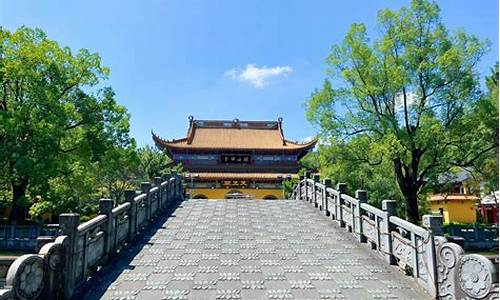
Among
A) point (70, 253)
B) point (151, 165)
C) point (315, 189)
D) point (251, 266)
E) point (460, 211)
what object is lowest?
point (460, 211)

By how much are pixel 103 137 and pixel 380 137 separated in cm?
1261

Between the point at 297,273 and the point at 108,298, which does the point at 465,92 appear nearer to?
the point at 297,273

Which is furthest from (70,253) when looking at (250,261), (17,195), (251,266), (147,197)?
(17,195)

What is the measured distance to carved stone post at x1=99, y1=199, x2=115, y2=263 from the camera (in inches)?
235

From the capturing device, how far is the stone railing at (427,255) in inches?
148

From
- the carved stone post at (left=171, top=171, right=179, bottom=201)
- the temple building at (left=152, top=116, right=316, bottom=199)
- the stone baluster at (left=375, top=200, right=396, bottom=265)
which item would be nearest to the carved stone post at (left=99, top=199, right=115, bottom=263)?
the stone baluster at (left=375, top=200, right=396, bottom=265)

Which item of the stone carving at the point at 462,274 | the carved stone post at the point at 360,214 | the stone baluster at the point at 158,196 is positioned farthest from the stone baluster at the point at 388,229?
the stone baluster at the point at 158,196

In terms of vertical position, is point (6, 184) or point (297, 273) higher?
point (6, 184)

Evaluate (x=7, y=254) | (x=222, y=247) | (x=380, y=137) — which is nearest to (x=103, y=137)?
(x=7, y=254)

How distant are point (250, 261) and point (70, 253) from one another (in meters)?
3.03

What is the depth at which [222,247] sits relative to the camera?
7105mm

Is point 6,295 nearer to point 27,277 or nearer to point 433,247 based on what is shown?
point 27,277

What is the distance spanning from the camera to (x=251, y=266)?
19.5ft

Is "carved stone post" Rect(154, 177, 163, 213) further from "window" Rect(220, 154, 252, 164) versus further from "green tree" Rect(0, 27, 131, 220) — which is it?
"window" Rect(220, 154, 252, 164)
